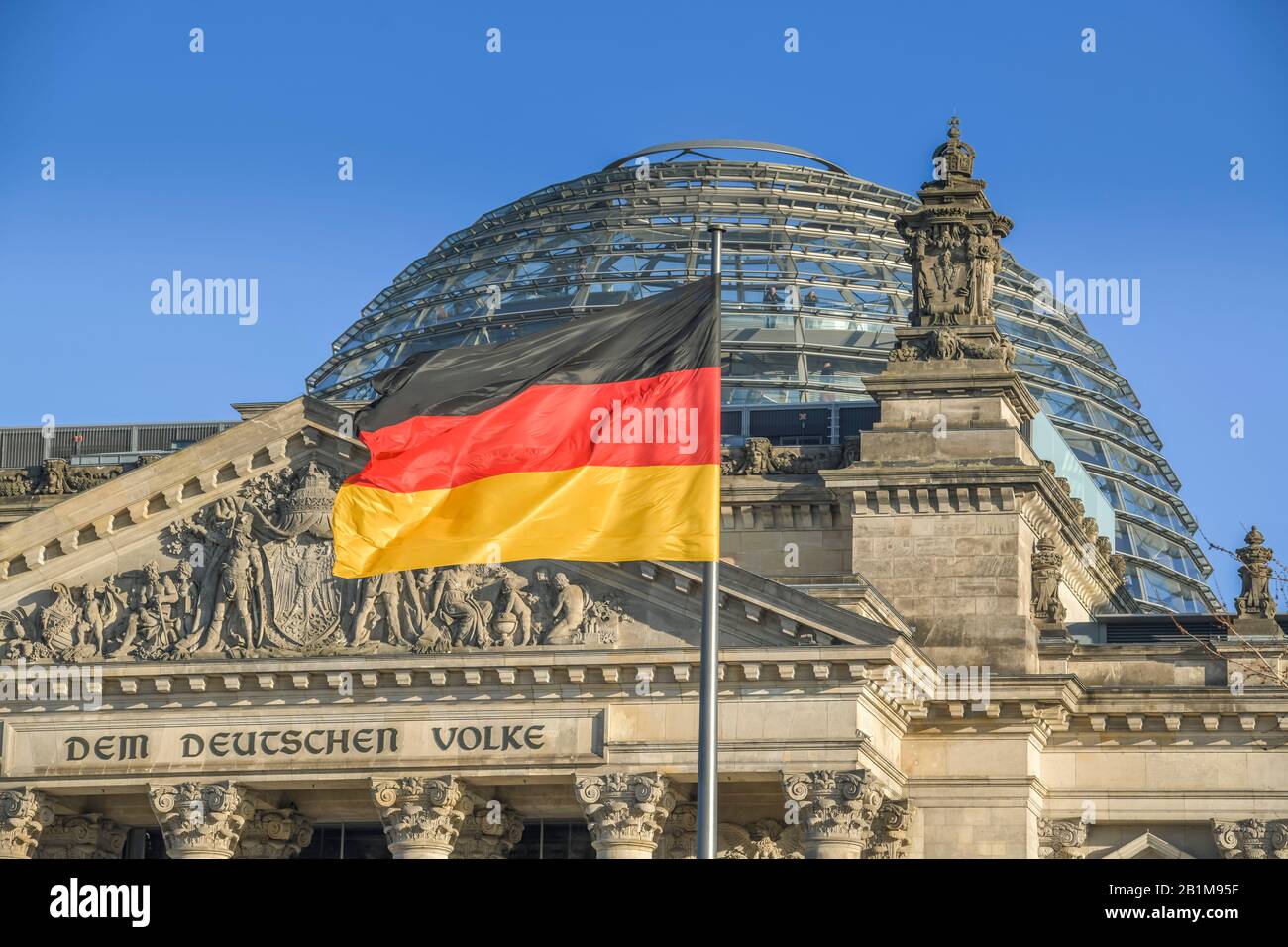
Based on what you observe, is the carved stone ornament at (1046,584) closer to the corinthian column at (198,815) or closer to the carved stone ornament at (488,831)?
the carved stone ornament at (488,831)

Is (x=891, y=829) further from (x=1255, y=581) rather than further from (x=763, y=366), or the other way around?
(x=763, y=366)

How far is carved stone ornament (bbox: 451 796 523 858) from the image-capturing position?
57.1m

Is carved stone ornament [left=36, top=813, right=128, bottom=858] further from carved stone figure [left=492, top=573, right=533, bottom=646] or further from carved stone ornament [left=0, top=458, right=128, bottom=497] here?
carved stone figure [left=492, top=573, right=533, bottom=646]

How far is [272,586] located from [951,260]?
1771cm

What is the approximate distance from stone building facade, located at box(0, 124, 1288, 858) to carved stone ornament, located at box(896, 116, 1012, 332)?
0.25 ft

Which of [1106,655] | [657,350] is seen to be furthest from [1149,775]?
[657,350]

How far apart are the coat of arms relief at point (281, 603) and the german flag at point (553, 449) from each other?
15881 millimetres

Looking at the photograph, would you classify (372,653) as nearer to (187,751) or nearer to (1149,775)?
(187,751)

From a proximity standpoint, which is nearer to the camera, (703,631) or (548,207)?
(703,631)

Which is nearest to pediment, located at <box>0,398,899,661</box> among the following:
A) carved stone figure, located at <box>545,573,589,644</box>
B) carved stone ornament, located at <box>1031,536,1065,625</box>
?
carved stone figure, located at <box>545,573,589,644</box>

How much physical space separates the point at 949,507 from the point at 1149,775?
731cm

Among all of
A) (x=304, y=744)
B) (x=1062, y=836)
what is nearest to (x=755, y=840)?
(x=1062, y=836)
